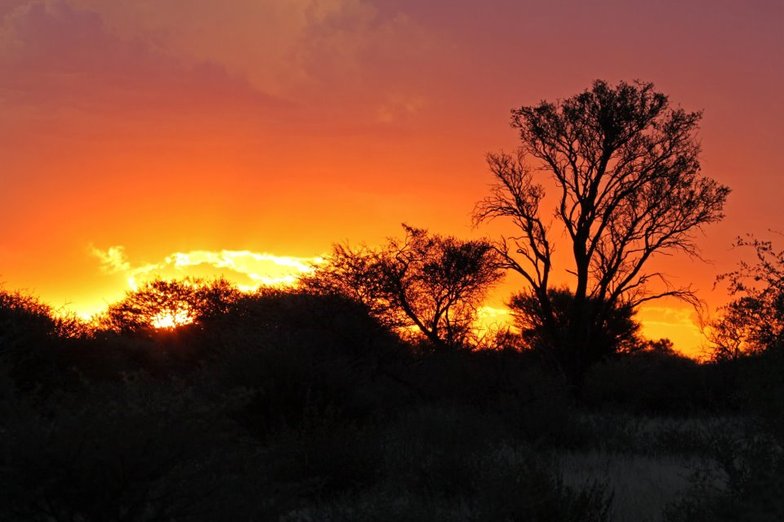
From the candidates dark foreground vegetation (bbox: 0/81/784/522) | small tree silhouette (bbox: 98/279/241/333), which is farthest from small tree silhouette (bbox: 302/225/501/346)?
small tree silhouette (bbox: 98/279/241/333)

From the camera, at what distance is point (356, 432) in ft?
45.1

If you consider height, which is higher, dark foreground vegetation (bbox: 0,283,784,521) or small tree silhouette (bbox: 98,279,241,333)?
small tree silhouette (bbox: 98,279,241,333)

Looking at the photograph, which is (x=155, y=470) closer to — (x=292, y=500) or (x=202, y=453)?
(x=202, y=453)

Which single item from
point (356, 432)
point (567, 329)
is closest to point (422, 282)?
point (567, 329)

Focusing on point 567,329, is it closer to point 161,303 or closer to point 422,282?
point 422,282

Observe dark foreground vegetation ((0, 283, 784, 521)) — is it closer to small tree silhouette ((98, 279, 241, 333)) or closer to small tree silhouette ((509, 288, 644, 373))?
small tree silhouette ((509, 288, 644, 373))

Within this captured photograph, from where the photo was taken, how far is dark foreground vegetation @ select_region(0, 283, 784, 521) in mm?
7145

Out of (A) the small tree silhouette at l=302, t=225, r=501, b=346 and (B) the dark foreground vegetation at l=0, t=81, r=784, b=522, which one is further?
(A) the small tree silhouette at l=302, t=225, r=501, b=346

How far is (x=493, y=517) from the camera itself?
28.0 feet

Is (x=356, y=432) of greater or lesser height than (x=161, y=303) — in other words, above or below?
below

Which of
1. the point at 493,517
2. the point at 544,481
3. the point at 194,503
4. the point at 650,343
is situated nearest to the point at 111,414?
the point at 194,503

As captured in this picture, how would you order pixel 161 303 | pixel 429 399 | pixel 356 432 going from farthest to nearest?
pixel 161 303
pixel 429 399
pixel 356 432

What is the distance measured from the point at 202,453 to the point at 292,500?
1.33 m

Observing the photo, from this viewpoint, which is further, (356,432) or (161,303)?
(161,303)
